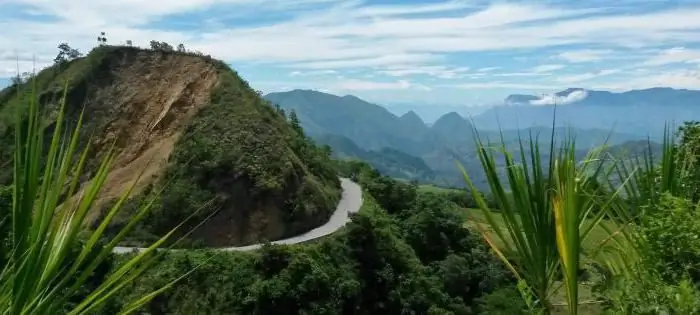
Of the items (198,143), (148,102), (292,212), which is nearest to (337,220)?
(292,212)

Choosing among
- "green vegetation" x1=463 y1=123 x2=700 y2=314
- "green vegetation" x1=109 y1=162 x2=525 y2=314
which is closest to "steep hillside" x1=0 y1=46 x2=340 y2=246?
"green vegetation" x1=109 y1=162 x2=525 y2=314

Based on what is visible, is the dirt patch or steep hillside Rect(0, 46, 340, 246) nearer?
steep hillside Rect(0, 46, 340, 246)

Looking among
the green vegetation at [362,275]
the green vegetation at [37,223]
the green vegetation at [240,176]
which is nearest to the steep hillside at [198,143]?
the green vegetation at [240,176]

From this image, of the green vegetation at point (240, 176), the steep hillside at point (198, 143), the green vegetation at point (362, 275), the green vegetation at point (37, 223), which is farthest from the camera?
the steep hillside at point (198, 143)

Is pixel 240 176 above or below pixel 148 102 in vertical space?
below

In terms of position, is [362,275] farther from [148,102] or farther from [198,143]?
[148,102]

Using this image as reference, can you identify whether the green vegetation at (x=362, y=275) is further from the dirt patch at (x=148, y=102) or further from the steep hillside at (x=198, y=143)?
the dirt patch at (x=148, y=102)

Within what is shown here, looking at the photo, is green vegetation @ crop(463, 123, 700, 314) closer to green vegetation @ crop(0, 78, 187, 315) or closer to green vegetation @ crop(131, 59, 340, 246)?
green vegetation @ crop(0, 78, 187, 315)
